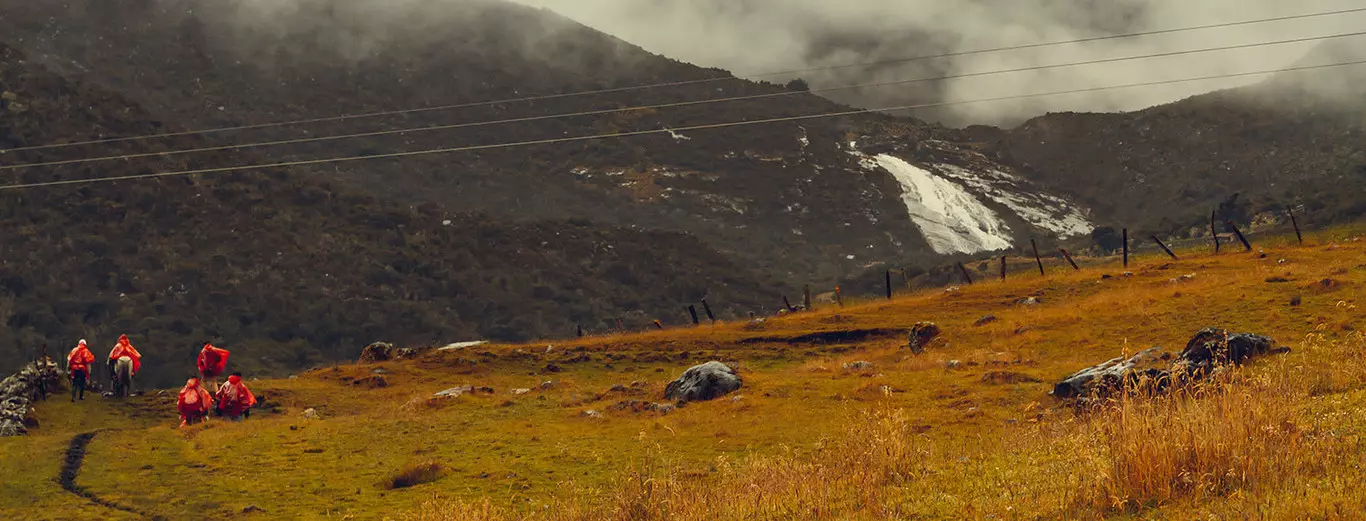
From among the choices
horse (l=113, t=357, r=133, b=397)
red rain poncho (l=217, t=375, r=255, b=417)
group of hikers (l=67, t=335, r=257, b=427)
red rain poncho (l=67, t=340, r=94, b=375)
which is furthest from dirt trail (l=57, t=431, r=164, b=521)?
horse (l=113, t=357, r=133, b=397)

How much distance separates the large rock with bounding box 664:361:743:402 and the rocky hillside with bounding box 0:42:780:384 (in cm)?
8617

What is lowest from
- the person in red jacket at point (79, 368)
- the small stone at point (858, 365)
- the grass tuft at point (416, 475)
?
the grass tuft at point (416, 475)

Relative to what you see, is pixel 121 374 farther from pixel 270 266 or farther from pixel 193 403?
pixel 270 266

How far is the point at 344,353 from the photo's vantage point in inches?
4798

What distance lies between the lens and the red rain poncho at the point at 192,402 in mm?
33312

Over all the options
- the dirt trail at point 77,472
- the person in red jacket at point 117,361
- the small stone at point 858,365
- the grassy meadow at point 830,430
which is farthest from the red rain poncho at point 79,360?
the small stone at point 858,365

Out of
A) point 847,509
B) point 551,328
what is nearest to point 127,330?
point 551,328

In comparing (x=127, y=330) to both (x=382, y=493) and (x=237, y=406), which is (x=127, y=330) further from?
(x=382, y=493)

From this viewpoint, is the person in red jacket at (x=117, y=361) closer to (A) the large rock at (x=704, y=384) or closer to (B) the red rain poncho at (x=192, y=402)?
(B) the red rain poncho at (x=192, y=402)

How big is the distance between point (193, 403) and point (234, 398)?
1277mm

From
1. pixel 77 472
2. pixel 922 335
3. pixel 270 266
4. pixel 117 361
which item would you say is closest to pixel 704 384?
pixel 922 335

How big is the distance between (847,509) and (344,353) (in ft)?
383

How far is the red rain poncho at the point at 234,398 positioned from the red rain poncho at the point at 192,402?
0.53m

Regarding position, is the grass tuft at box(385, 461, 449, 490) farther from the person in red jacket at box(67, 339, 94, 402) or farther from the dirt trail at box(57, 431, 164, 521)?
the person in red jacket at box(67, 339, 94, 402)
